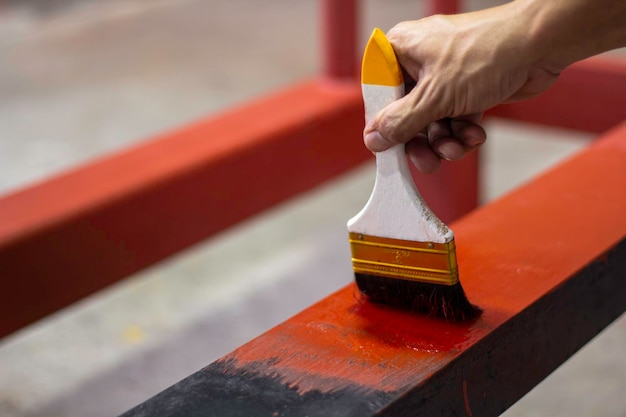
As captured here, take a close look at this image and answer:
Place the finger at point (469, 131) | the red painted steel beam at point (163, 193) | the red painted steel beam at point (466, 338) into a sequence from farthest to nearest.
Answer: the red painted steel beam at point (163, 193)
the finger at point (469, 131)
the red painted steel beam at point (466, 338)

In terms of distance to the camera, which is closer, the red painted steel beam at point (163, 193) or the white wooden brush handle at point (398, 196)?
the white wooden brush handle at point (398, 196)

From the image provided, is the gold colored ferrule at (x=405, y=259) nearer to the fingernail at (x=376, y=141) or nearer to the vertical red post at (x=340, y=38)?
the fingernail at (x=376, y=141)

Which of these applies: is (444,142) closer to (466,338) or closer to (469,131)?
(469,131)

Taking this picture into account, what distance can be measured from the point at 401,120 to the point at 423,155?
109 mm

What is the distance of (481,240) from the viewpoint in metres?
1.15

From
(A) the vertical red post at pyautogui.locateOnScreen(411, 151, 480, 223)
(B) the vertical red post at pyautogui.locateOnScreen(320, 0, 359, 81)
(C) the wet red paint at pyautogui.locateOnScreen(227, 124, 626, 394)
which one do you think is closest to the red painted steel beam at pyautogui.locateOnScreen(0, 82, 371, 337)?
(B) the vertical red post at pyautogui.locateOnScreen(320, 0, 359, 81)

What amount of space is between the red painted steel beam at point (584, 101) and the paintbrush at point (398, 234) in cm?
115

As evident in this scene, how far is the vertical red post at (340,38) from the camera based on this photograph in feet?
6.65

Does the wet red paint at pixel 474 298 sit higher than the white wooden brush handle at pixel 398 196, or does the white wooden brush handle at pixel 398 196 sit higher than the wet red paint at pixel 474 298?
the white wooden brush handle at pixel 398 196

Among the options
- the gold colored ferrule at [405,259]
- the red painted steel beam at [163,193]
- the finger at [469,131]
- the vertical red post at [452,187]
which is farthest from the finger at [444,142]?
the vertical red post at [452,187]

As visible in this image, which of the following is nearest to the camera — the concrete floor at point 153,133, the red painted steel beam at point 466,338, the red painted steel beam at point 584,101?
the red painted steel beam at point 466,338

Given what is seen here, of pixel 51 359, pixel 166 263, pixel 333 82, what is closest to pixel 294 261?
pixel 166 263

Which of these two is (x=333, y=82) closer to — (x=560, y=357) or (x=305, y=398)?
(x=560, y=357)

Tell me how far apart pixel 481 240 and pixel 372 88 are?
0.32 m
